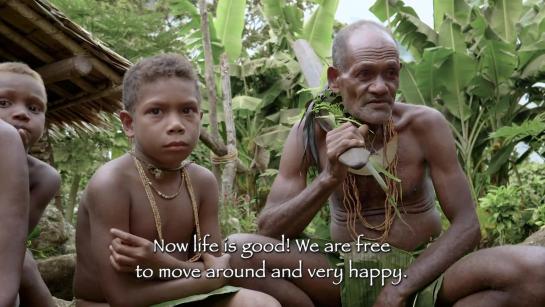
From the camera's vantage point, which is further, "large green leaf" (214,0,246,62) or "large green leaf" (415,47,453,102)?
"large green leaf" (214,0,246,62)

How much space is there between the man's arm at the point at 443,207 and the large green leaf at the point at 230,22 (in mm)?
5897

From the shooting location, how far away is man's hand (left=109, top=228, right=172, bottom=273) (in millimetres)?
2037

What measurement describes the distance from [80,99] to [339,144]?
3000mm

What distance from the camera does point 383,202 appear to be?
113 inches

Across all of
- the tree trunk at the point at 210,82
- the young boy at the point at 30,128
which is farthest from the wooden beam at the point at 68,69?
the young boy at the point at 30,128

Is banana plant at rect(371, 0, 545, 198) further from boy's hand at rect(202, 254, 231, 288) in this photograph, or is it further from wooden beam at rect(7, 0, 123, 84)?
boy's hand at rect(202, 254, 231, 288)

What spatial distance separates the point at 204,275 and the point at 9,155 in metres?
0.75

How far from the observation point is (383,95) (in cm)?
265

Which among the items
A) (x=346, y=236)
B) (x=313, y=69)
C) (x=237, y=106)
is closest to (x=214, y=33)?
(x=237, y=106)

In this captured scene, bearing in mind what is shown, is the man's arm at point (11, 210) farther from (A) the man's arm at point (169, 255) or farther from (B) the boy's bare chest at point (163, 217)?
(B) the boy's bare chest at point (163, 217)

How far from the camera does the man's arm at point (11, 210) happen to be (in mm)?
1682

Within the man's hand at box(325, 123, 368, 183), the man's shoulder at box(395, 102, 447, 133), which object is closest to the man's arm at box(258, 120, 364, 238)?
the man's hand at box(325, 123, 368, 183)

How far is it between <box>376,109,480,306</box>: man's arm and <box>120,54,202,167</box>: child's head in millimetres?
1031

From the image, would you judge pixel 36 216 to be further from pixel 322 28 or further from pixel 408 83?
pixel 322 28
